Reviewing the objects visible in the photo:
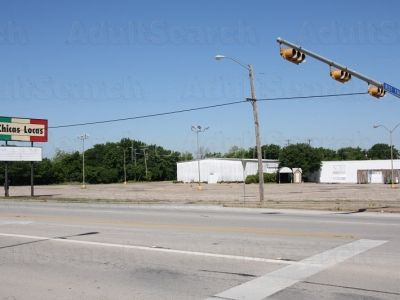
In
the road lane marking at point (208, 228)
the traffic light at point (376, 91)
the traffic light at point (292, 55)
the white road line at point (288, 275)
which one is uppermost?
the traffic light at point (292, 55)

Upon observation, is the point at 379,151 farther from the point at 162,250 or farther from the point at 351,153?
the point at 162,250

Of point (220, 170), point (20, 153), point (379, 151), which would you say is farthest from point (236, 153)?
point (20, 153)

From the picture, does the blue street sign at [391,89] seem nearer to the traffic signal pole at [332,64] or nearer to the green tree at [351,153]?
the traffic signal pole at [332,64]

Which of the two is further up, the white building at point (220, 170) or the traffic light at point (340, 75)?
the traffic light at point (340, 75)

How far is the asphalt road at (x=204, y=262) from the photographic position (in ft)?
25.8

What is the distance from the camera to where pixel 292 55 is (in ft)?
58.2

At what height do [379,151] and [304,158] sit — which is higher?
[379,151]

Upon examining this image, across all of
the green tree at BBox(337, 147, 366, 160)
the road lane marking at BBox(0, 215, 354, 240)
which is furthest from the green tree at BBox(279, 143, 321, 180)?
the road lane marking at BBox(0, 215, 354, 240)

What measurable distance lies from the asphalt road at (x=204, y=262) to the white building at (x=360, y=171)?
8236 cm

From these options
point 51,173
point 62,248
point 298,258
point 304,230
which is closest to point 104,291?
point 298,258

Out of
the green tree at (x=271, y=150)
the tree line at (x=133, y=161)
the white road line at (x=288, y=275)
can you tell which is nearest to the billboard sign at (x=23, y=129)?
the white road line at (x=288, y=275)

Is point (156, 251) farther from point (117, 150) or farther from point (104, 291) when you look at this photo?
point (117, 150)

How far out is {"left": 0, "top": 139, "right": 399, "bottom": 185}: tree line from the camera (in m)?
107

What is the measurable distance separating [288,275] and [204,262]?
→ 6.65 ft
